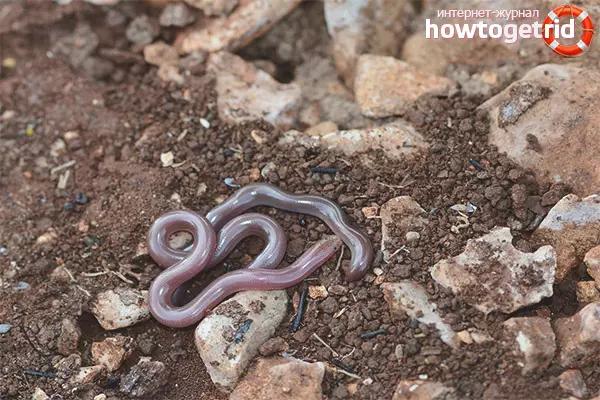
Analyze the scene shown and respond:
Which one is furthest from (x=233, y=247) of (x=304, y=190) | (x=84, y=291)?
(x=84, y=291)

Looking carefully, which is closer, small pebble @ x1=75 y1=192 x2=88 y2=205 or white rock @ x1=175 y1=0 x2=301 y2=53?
small pebble @ x1=75 y1=192 x2=88 y2=205

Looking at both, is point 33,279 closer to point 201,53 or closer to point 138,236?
point 138,236

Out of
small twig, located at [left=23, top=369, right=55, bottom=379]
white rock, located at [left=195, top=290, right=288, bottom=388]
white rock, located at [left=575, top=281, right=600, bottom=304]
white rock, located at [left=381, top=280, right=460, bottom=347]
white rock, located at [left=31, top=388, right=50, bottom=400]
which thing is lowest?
white rock, located at [left=31, top=388, right=50, bottom=400]

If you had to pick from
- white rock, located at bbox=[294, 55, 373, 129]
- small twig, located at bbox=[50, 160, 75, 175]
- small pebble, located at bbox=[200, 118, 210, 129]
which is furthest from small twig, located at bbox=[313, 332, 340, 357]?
small twig, located at bbox=[50, 160, 75, 175]

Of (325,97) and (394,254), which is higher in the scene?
(325,97)

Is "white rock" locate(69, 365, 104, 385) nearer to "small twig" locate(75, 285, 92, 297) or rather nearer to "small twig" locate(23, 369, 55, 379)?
"small twig" locate(23, 369, 55, 379)

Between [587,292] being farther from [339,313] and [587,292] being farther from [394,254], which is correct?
[339,313]
